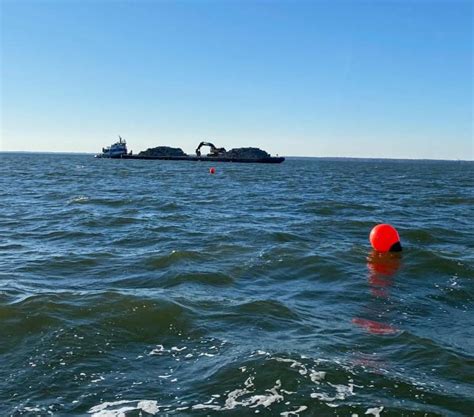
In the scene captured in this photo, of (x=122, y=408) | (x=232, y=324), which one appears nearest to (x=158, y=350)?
(x=232, y=324)

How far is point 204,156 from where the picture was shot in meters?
119

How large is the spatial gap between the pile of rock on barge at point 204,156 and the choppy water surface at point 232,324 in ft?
336

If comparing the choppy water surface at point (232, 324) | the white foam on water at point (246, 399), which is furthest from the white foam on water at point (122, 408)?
the white foam on water at point (246, 399)

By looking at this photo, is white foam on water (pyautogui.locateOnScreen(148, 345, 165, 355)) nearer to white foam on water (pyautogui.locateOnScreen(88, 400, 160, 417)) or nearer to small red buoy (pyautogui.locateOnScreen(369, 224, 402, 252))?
white foam on water (pyautogui.locateOnScreen(88, 400, 160, 417))

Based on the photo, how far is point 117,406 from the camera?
17.3 ft

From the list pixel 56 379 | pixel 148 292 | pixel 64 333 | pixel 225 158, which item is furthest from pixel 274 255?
pixel 225 158

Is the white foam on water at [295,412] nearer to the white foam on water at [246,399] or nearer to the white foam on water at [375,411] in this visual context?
the white foam on water at [246,399]

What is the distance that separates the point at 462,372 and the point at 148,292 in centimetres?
525

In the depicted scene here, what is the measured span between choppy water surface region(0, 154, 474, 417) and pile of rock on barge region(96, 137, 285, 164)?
4027 inches

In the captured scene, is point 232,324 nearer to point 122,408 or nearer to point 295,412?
point 295,412

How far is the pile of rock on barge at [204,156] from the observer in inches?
4651

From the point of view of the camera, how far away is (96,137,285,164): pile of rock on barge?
118125 millimetres

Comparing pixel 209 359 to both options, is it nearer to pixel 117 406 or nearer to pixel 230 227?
pixel 117 406

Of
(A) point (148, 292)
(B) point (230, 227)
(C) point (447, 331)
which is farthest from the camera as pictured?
(B) point (230, 227)
